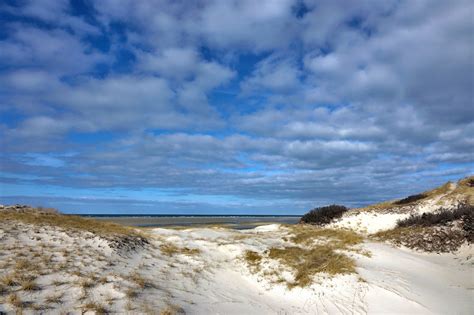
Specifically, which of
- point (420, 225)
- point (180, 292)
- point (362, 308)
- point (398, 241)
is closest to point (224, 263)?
point (180, 292)

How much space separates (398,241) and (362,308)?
9.86 metres

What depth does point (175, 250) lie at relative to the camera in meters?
16.2

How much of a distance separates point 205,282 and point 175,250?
421 centimetres

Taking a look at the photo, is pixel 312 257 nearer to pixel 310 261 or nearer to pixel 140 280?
pixel 310 261

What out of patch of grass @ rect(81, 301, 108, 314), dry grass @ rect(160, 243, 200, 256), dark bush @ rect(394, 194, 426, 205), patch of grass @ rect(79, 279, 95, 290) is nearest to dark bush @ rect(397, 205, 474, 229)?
dark bush @ rect(394, 194, 426, 205)

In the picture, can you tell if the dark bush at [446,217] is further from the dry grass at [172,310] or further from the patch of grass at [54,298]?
the patch of grass at [54,298]

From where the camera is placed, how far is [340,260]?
1414 centimetres

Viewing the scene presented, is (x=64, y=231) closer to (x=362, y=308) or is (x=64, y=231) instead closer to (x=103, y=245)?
(x=103, y=245)

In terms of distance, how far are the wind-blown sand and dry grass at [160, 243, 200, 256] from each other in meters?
0.05

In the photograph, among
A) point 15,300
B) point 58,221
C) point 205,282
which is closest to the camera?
point 15,300

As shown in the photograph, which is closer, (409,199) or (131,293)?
(131,293)

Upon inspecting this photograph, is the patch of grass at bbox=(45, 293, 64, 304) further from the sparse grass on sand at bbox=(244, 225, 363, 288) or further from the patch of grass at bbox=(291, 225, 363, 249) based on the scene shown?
the patch of grass at bbox=(291, 225, 363, 249)

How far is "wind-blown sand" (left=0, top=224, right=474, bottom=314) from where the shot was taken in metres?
9.27

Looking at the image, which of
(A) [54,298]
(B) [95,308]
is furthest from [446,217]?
(A) [54,298]
